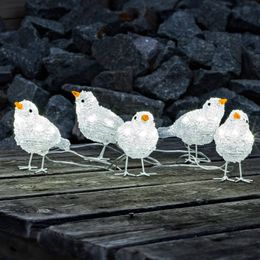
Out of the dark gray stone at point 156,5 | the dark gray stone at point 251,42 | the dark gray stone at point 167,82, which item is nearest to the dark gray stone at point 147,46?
the dark gray stone at point 167,82

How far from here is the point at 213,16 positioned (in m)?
6.80

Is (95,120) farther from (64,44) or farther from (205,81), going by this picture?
(64,44)

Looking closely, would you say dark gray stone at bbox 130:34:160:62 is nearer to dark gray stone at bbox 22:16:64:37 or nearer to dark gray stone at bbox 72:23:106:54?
dark gray stone at bbox 72:23:106:54

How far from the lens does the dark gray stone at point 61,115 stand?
5707 millimetres

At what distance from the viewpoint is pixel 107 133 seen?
3.49 meters

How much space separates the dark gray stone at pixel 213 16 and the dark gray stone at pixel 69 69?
1.17m

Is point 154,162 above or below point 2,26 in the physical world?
below

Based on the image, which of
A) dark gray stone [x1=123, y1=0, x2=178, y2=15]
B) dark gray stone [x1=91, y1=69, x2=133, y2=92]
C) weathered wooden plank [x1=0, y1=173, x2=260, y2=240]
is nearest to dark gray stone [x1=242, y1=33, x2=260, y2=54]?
dark gray stone [x1=123, y1=0, x2=178, y2=15]

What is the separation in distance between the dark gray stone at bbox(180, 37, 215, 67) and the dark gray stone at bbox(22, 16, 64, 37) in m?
1.06

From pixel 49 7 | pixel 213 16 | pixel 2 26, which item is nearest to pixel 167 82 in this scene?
pixel 213 16

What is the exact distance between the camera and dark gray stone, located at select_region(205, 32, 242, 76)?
6.22m

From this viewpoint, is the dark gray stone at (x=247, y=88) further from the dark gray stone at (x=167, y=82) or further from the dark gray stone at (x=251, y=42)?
the dark gray stone at (x=251, y=42)

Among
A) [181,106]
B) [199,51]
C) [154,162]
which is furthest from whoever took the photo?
[199,51]

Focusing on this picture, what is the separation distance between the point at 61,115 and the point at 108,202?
2973 millimetres
